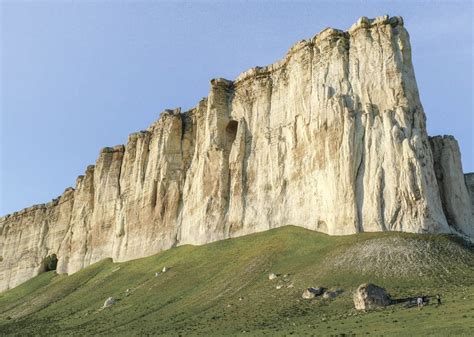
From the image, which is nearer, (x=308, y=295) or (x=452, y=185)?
(x=308, y=295)

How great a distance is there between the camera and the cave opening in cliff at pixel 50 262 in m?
115

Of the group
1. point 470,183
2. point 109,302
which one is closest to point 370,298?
point 109,302

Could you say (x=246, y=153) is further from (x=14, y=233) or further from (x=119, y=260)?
(x=14, y=233)

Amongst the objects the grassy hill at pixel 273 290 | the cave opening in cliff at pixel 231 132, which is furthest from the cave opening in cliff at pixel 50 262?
the cave opening in cliff at pixel 231 132

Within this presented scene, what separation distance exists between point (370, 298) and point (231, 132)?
47938mm

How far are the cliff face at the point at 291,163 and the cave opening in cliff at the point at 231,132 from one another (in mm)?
211

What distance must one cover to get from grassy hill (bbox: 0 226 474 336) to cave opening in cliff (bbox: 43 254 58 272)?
30.2m

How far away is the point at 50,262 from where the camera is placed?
115625 mm

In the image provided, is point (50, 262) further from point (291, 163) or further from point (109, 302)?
point (291, 163)

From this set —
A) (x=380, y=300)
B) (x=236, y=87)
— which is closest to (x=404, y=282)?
(x=380, y=300)

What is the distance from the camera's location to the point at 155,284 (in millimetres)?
72000

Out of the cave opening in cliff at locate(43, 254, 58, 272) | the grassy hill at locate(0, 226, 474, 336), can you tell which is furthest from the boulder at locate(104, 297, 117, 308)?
the cave opening in cliff at locate(43, 254, 58, 272)

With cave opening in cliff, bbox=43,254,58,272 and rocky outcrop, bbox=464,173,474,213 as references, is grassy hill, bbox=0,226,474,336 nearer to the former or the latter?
rocky outcrop, bbox=464,173,474,213

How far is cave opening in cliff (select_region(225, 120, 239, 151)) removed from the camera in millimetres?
88062
